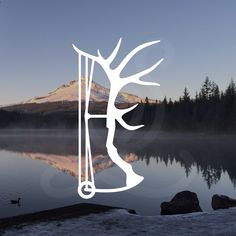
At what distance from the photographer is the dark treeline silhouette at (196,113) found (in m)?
93.9

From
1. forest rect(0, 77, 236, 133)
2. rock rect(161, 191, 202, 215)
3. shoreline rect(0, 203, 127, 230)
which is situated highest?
forest rect(0, 77, 236, 133)

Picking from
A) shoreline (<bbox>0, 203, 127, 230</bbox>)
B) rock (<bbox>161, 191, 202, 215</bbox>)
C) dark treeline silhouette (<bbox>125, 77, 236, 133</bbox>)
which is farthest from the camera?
dark treeline silhouette (<bbox>125, 77, 236, 133</bbox>)

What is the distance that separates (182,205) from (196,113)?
89377 mm

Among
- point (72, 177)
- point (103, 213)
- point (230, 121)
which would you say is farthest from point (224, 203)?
point (230, 121)

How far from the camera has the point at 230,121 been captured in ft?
307

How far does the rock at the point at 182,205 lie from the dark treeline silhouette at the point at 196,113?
79.6m

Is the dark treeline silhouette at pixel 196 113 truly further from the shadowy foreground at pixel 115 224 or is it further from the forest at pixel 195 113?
the shadowy foreground at pixel 115 224

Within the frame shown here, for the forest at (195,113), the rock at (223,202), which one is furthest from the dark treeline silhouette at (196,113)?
the rock at (223,202)

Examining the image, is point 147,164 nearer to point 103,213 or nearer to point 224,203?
point 224,203

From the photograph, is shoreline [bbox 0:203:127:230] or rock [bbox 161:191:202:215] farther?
rock [bbox 161:191:202:215]

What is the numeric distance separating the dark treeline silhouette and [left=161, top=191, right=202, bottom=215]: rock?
79613 mm

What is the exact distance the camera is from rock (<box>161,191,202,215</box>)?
15.6m

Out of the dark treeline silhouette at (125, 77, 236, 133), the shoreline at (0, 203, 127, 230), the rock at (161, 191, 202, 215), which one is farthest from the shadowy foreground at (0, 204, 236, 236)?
the dark treeline silhouette at (125, 77, 236, 133)

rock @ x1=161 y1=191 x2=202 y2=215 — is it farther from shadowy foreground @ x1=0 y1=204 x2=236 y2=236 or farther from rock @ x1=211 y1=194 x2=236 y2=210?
shadowy foreground @ x1=0 y1=204 x2=236 y2=236
